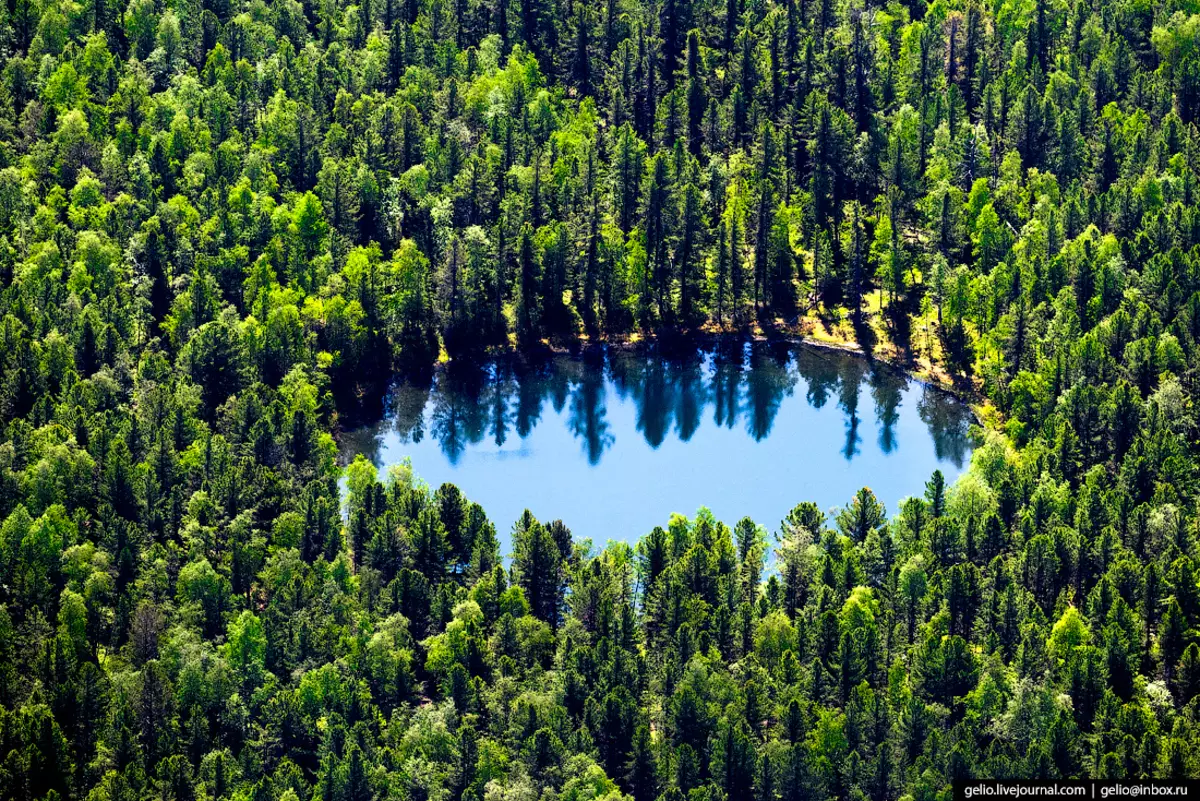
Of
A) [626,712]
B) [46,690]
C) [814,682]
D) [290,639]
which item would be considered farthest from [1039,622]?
[46,690]

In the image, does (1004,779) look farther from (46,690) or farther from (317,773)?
(46,690)

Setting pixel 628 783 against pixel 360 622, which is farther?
pixel 360 622

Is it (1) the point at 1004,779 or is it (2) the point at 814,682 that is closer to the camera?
(1) the point at 1004,779

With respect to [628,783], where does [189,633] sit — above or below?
above

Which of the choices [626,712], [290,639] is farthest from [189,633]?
[626,712]

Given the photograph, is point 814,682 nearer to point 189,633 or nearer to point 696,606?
point 696,606

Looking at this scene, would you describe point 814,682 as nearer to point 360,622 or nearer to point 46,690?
point 360,622

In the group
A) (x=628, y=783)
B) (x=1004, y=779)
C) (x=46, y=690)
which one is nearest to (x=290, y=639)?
(x=46, y=690)

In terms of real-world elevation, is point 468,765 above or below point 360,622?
below
